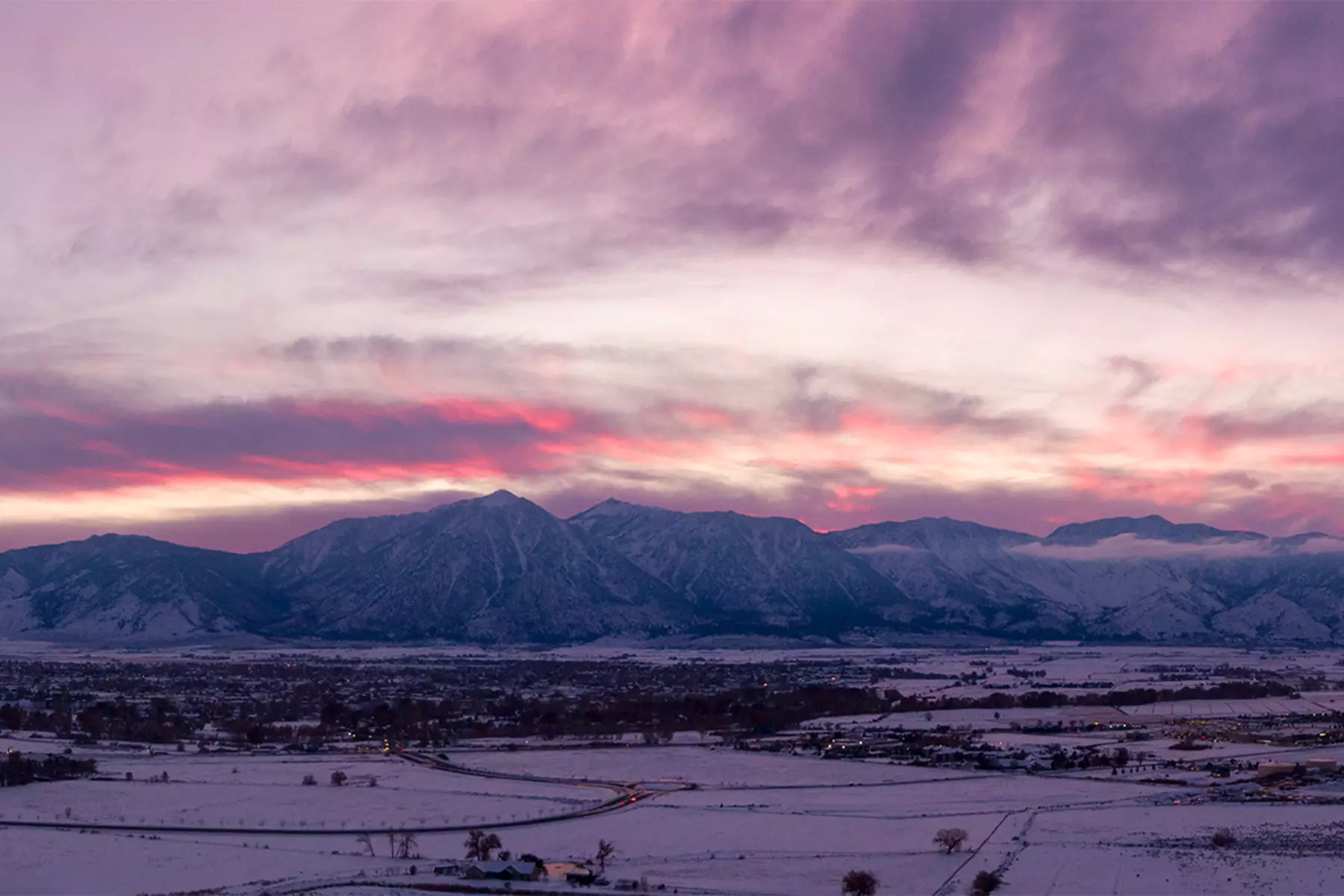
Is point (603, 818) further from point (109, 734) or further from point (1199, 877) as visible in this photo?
point (109, 734)

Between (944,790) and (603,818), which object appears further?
(944,790)

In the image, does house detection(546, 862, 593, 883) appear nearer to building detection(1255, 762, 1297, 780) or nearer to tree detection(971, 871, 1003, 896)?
tree detection(971, 871, 1003, 896)

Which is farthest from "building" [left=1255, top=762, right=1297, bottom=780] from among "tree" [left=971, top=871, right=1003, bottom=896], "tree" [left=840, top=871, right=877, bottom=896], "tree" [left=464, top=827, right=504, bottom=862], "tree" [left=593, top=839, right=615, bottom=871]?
"tree" [left=464, top=827, right=504, bottom=862]

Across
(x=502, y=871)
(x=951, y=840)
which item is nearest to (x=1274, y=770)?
(x=951, y=840)

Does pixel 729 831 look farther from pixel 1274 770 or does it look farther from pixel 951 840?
pixel 1274 770

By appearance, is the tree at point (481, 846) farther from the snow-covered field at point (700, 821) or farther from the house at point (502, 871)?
the house at point (502, 871)

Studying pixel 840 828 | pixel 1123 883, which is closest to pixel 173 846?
pixel 840 828

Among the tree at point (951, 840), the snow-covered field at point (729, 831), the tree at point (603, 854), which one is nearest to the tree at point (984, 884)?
the snow-covered field at point (729, 831)
